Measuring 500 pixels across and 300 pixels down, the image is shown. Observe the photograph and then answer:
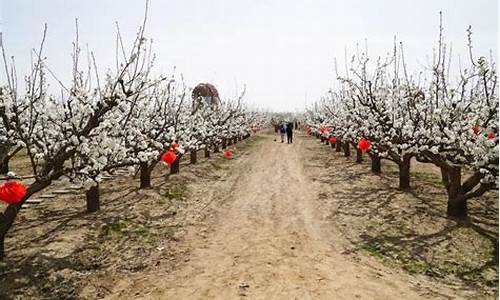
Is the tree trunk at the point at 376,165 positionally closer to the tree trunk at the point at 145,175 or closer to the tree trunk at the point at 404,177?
the tree trunk at the point at 404,177

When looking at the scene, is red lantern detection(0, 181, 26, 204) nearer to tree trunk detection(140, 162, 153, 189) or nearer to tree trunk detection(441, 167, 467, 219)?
tree trunk detection(140, 162, 153, 189)

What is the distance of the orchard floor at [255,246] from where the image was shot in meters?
7.74

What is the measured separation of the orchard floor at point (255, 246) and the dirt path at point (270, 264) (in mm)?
29

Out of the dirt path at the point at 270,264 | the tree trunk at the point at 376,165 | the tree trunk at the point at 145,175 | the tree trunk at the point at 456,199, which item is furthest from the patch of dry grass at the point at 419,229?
the tree trunk at the point at 145,175

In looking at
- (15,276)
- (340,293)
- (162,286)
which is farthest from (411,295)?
(15,276)

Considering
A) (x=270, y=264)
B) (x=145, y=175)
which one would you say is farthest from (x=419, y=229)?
(x=145, y=175)

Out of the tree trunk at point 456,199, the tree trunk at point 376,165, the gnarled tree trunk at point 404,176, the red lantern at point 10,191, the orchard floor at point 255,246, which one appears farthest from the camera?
the tree trunk at point 376,165

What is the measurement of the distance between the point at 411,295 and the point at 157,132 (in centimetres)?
1067

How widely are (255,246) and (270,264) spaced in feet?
4.18

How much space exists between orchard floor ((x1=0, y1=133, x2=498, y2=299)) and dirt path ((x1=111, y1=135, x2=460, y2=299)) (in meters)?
0.03

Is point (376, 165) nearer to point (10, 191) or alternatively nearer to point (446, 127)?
Result: point (446, 127)

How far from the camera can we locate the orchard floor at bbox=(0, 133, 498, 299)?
305 inches

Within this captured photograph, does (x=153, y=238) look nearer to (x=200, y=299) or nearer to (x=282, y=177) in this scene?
(x=200, y=299)

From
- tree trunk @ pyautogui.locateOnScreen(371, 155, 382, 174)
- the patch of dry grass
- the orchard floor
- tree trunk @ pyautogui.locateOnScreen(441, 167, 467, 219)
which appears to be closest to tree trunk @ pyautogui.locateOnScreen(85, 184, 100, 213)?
the orchard floor
